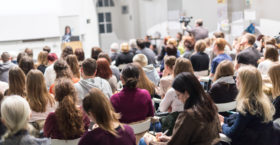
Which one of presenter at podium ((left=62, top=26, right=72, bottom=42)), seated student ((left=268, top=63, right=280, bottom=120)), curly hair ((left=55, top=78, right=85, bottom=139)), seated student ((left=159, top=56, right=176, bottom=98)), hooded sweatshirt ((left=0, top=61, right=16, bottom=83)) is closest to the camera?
curly hair ((left=55, top=78, right=85, bottom=139))

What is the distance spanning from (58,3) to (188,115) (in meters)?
9.61

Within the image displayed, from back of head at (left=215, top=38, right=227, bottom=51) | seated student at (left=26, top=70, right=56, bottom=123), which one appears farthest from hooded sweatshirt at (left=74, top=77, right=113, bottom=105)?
back of head at (left=215, top=38, right=227, bottom=51)

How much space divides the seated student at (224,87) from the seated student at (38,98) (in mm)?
1863

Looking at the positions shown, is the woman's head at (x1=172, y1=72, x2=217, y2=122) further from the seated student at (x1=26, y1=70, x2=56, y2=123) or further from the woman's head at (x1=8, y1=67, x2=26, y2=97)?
the woman's head at (x1=8, y1=67, x2=26, y2=97)

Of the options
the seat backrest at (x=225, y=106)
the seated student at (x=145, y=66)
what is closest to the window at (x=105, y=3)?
the seated student at (x=145, y=66)

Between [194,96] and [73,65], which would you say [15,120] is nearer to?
[194,96]

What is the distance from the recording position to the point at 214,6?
10.0 m

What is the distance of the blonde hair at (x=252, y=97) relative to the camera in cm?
245

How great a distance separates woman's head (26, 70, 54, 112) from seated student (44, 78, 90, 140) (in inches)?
23.4

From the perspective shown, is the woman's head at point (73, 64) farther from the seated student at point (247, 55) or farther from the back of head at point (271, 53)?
the back of head at point (271, 53)

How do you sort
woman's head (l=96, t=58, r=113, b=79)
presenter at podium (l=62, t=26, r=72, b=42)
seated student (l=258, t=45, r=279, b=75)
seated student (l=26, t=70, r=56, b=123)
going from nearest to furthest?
seated student (l=26, t=70, r=56, b=123) → woman's head (l=96, t=58, r=113, b=79) → seated student (l=258, t=45, r=279, b=75) → presenter at podium (l=62, t=26, r=72, b=42)

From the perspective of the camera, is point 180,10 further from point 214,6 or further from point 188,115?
point 188,115

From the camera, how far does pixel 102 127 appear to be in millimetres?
2162

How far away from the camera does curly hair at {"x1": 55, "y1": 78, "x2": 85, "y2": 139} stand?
8.81 ft
